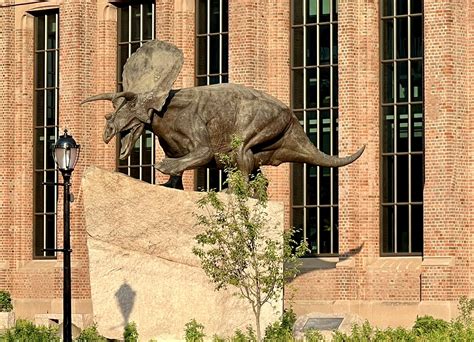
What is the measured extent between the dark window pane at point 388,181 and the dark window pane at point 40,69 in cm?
1130

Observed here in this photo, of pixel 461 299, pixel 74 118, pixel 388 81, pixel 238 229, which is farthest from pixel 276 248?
pixel 74 118

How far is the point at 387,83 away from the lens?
38844 mm

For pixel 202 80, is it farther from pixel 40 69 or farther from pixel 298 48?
pixel 40 69

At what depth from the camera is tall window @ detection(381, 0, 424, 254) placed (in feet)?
125

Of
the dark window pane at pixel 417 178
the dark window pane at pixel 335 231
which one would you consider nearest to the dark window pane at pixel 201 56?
the dark window pane at pixel 335 231

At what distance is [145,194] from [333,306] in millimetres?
11820

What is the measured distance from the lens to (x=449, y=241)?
1439 inches

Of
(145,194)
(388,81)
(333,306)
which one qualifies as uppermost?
(388,81)

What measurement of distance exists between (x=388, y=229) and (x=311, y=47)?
494 cm

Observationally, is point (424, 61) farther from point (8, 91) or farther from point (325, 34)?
point (8, 91)

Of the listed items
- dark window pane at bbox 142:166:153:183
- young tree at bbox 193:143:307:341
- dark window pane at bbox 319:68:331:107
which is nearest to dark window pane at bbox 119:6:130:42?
dark window pane at bbox 142:166:153:183

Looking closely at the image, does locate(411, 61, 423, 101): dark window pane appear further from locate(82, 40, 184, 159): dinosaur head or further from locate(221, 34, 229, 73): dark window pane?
locate(82, 40, 184, 159): dinosaur head

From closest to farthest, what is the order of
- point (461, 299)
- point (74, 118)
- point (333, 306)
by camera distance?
point (461, 299), point (333, 306), point (74, 118)

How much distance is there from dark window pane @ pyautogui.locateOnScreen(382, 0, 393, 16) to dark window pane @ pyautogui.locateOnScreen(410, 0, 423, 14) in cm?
61
